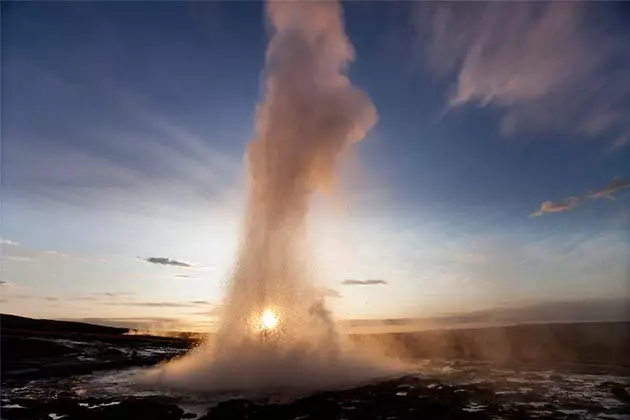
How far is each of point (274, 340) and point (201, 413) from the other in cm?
1362

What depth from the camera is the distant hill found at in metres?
102

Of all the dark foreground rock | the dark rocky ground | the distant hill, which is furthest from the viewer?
the distant hill

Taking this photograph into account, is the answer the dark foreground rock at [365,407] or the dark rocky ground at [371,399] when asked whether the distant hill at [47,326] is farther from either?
the dark foreground rock at [365,407]

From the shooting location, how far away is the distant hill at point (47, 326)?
102m

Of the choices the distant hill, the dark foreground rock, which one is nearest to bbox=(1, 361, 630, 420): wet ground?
the dark foreground rock

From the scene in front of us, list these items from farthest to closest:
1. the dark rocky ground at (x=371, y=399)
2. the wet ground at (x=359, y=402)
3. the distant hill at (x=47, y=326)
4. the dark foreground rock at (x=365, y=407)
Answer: the distant hill at (x=47, y=326) → the dark rocky ground at (x=371, y=399) → the wet ground at (x=359, y=402) → the dark foreground rock at (x=365, y=407)

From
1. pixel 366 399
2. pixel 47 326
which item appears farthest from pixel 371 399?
pixel 47 326

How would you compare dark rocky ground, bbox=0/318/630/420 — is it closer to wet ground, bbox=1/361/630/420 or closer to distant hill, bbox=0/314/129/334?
wet ground, bbox=1/361/630/420

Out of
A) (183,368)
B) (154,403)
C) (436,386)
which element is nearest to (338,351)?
(436,386)

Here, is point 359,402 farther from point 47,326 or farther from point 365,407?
point 47,326

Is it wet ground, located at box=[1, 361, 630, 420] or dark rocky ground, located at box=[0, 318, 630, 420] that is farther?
dark rocky ground, located at box=[0, 318, 630, 420]

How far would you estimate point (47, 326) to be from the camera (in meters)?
111

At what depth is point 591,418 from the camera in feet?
73.0

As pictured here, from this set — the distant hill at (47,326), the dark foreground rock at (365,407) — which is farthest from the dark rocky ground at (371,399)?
the distant hill at (47,326)
